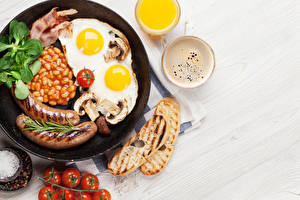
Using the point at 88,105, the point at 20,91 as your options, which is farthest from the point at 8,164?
the point at 88,105

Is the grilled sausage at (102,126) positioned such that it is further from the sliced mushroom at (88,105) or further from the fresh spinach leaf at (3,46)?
the fresh spinach leaf at (3,46)

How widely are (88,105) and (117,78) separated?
0.39 meters

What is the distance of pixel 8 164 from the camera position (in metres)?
2.98

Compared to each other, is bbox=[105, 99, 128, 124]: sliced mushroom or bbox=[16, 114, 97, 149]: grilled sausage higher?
bbox=[16, 114, 97, 149]: grilled sausage

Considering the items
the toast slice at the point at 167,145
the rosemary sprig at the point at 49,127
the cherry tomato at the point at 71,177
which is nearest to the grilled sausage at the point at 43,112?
the rosemary sprig at the point at 49,127

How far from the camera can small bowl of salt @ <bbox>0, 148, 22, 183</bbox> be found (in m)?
2.94

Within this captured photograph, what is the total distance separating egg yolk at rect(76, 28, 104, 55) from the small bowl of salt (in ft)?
3.88

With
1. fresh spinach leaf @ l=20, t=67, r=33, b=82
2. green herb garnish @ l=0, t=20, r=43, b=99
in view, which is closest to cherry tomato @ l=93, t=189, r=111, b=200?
green herb garnish @ l=0, t=20, r=43, b=99

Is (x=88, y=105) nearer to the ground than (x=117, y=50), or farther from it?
nearer to the ground

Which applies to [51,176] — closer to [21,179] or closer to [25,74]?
[21,179]

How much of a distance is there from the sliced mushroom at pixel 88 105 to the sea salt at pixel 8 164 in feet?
2.40

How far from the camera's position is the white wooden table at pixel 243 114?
3.31 m

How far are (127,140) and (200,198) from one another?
100 cm

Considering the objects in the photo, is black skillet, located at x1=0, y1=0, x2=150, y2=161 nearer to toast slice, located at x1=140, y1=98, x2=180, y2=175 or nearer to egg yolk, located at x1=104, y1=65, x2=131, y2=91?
egg yolk, located at x1=104, y1=65, x2=131, y2=91
